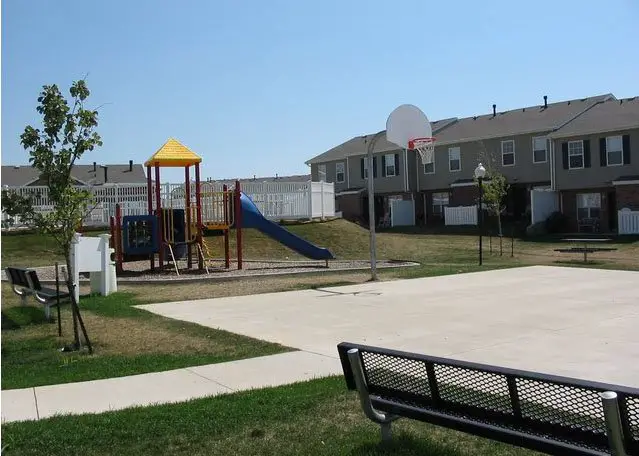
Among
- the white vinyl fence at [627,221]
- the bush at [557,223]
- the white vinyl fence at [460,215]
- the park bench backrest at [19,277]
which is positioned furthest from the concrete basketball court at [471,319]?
the white vinyl fence at [460,215]

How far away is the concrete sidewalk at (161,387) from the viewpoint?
6559mm

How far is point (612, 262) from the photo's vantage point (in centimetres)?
2277

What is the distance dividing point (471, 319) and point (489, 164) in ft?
104

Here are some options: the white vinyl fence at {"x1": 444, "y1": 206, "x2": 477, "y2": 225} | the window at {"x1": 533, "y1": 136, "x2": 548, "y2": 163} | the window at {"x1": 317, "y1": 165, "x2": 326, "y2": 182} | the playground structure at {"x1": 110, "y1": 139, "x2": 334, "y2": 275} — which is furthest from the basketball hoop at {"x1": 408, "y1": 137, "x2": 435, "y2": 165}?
the window at {"x1": 317, "y1": 165, "x2": 326, "y2": 182}

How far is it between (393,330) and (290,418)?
15.3 feet

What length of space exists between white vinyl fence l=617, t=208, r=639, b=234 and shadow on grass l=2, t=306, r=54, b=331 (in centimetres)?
2831

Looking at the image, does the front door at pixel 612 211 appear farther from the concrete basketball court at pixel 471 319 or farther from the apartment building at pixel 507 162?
the concrete basketball court at pixel 471 319

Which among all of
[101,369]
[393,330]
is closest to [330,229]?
[393,330]

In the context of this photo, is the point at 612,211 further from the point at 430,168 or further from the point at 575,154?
the point at 430,168

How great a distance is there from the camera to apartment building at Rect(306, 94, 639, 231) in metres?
36.9

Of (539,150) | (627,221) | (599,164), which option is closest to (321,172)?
(539,150)

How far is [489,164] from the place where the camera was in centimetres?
4150

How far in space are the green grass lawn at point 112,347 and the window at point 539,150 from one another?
32.4 metres

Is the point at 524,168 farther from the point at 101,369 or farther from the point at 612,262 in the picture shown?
the point at 101,369
